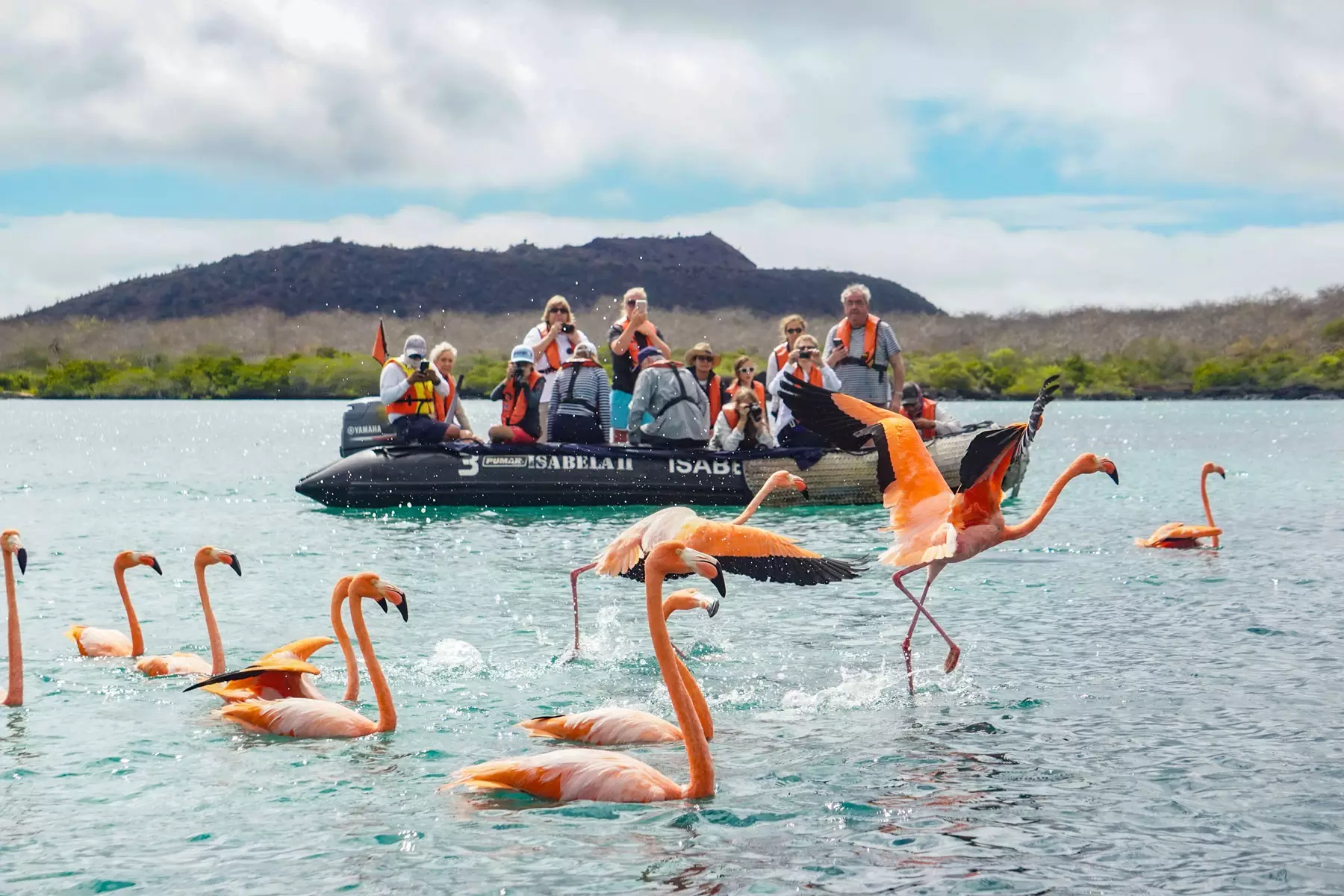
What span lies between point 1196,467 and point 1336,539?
1322cm

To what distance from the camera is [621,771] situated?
538cm

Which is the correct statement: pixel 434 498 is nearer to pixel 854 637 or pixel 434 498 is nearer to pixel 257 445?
pixel 854 637

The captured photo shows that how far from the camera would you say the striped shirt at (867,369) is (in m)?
14.9

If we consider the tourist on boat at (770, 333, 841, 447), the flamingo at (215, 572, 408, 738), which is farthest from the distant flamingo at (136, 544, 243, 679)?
the tourist on boat at (770, 333, 841, 447)

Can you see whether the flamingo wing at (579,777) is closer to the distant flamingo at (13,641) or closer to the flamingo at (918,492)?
the flamingo at (918,492)

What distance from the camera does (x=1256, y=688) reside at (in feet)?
24.7

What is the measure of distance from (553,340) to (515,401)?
2.68 ft

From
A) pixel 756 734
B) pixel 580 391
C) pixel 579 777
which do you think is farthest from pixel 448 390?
pixel 579 777

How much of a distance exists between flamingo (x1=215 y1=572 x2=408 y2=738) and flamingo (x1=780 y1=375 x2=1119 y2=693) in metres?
2.61

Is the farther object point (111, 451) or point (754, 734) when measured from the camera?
point (111, 451)

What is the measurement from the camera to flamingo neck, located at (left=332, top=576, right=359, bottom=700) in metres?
6.60

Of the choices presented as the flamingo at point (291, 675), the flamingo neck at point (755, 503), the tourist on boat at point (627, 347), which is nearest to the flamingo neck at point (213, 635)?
the flamingo at point (291, 675)

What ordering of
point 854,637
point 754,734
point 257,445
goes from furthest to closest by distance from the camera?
point 257,445, point 854,637, point 754,734

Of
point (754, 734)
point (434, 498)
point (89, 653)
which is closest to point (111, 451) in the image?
point (434, 498)
